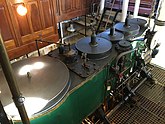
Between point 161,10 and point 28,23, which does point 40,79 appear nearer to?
point 28,23

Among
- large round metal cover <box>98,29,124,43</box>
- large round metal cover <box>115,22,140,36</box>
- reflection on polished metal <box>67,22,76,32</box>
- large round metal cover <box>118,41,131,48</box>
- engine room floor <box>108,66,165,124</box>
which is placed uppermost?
large round metal cover <box>115,22,140,36</box>

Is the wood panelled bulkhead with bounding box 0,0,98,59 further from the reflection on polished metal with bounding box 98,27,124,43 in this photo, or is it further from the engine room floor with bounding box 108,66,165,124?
the engine room floor with bounding box 108,66,165,124

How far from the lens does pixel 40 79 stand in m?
1.51

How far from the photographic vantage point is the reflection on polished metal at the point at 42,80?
137cm

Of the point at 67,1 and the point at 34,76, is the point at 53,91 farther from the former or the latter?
the point at 67,1

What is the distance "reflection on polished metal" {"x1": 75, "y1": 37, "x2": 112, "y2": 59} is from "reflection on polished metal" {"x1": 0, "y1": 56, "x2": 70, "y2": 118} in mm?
449

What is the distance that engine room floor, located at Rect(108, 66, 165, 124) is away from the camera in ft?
8.40

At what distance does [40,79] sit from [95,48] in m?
0.90

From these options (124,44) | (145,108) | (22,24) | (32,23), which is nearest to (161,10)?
(124,44)

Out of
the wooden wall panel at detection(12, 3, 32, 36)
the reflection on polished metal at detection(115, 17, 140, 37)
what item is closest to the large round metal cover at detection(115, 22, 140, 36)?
the reflection on polished metal at detection(115, 17, 140, 37)

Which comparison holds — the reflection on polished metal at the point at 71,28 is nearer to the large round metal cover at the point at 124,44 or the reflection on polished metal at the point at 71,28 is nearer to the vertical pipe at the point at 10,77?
the large round metal cover at the point at 124,44

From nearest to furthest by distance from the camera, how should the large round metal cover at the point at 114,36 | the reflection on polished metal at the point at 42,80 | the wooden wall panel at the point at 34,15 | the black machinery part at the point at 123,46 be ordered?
the reflection on polished metal at the point at 42,80
the black machinery part at the point at 123,46
the large round metal cover at the point at 114,36
the wooden wall panel at the point at 34,15

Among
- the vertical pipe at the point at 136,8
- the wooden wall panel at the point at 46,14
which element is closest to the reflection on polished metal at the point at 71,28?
the wooden wall panel at the point at 46,14

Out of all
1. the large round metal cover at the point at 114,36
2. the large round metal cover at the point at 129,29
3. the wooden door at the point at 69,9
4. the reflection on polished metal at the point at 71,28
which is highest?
the wooden door at the point at 69,9
